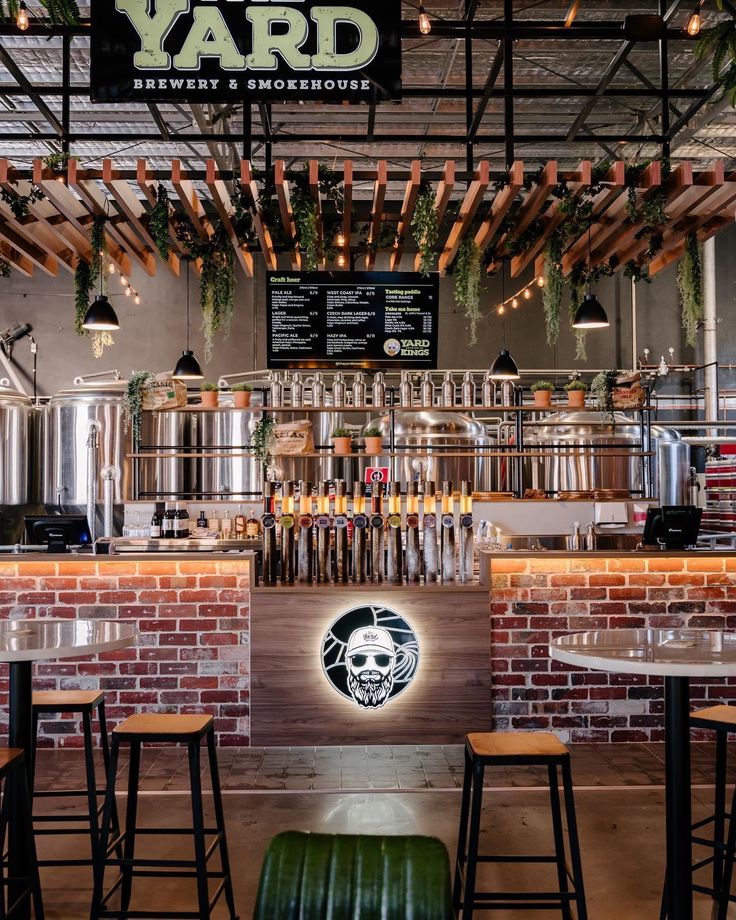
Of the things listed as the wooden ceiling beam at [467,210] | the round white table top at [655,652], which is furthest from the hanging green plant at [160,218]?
the round white table top at [655,652]

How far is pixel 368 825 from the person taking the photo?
12.8 ft

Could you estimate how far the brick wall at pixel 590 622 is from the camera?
5.27 m

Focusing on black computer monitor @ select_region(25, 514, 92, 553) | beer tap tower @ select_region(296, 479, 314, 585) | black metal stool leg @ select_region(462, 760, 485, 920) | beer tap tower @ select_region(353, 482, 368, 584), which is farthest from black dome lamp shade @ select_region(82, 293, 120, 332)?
black metal stool leg @ select_region(462, 760, 485, 920)

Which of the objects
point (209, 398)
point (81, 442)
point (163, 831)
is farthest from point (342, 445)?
point (81, 442)

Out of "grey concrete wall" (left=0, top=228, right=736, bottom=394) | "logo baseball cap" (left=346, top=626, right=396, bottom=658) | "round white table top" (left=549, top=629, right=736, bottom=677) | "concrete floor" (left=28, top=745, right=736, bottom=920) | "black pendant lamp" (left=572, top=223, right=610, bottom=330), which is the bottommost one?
"concrete floor" (left=28, top=745, right=736, bottom=920)

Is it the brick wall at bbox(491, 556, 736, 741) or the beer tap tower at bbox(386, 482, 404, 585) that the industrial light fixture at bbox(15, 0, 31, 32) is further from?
the brick wall at bbox(491, 556, 736, 741)

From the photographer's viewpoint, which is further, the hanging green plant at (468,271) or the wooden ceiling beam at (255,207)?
the hanging green plant at (468,271)

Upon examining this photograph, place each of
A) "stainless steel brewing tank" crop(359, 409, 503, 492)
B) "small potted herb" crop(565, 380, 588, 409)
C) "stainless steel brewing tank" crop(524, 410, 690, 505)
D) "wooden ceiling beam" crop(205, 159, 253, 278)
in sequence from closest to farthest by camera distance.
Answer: "wooden ceiling beam" crop(205, 159, 253, 278), "small potted herb" crop(565, 380, 588, 409), "stainless steel brewing tank" crop(359, 409, 503, 492), "stainless steel brewing tank" crop(524, 410, 690, 505)

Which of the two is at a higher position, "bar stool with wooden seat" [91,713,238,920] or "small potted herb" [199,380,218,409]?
"small potted herb" [199,380,218,409]

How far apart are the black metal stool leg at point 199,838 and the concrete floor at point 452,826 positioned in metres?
0.36

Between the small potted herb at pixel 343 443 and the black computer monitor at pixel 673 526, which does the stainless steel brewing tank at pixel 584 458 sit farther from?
the black computer monitor at pixel 673 526

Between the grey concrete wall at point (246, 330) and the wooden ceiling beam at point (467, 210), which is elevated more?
the grey concrete wall at point (246, 330)

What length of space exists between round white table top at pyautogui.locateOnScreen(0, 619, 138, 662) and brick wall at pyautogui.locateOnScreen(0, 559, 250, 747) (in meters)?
1.60

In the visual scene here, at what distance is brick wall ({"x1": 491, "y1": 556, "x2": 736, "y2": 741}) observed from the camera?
5.27m
